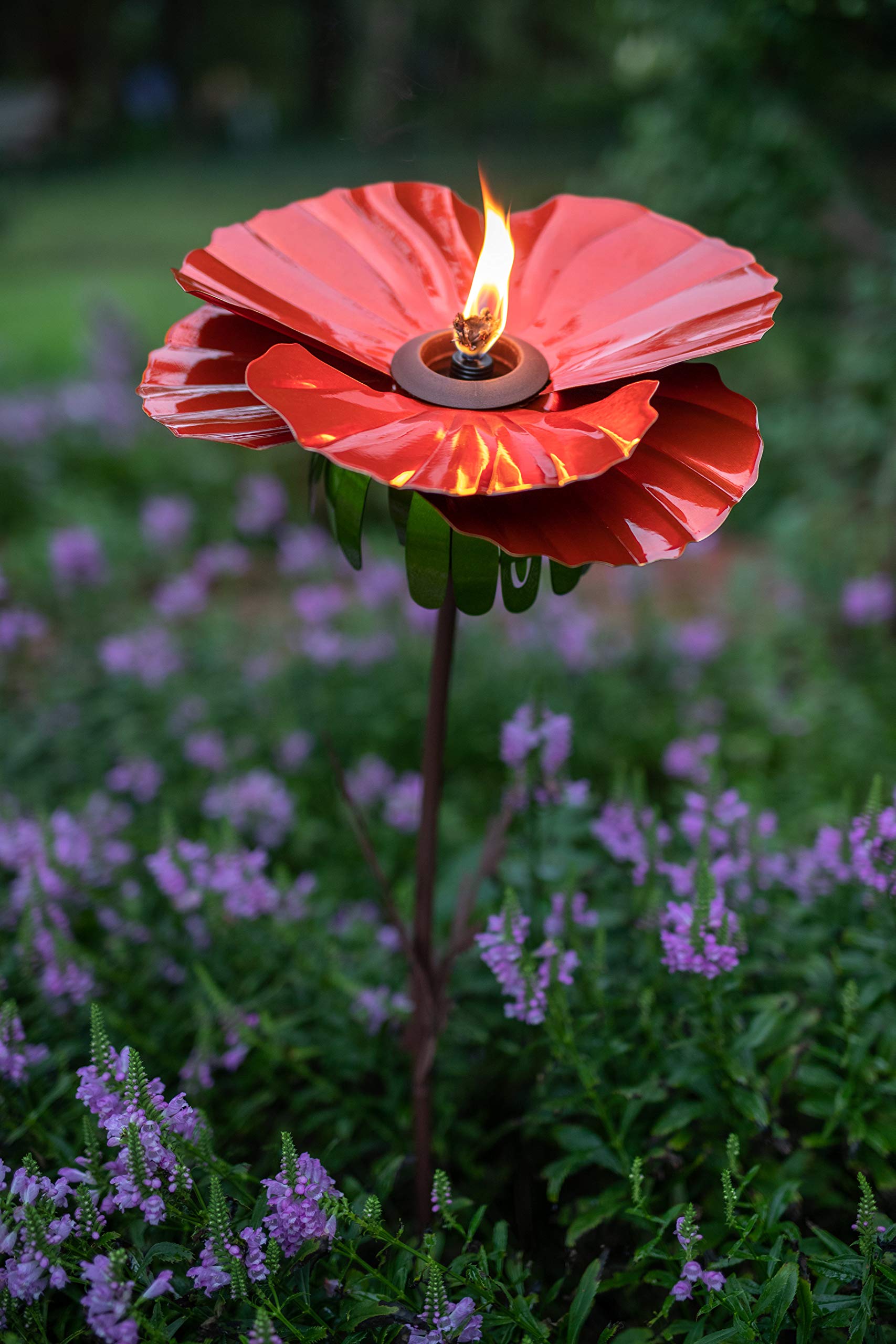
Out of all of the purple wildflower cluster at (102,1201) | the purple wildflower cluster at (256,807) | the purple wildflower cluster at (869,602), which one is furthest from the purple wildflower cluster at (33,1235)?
the purple wildflower cluster at (869,602)

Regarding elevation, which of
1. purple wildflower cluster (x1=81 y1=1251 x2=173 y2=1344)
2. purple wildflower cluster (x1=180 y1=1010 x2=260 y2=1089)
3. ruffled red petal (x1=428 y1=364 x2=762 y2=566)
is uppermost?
ruffled red petal (x1=428 y1=364 x2=762 y2=566)

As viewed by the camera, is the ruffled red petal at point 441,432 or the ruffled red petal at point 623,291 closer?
the ruffled red petal at point 441,432

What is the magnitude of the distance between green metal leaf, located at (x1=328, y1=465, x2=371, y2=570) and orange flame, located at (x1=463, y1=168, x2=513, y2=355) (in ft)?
0.56

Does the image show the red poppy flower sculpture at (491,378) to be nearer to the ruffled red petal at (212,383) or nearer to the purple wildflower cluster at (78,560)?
the ruffled red petal at (212,383)

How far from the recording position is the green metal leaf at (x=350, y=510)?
2.89ft

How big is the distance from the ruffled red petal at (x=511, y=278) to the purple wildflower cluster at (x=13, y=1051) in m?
0.83

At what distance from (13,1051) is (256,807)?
799 mm

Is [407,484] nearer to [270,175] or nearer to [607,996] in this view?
[607,996]

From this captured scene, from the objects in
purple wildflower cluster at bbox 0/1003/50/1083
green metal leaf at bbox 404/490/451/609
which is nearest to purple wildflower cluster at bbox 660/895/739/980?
green metal leaf at bbox 404/490/451/609

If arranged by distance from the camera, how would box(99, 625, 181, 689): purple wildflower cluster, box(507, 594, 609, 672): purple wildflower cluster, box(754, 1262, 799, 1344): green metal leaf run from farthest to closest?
box(507, 594, 609, 672): purple wildflower cluster
box(99, 625, 181, 689): purple wildflower cluster
box(754, 1262, 799, 1344): green metal leaf

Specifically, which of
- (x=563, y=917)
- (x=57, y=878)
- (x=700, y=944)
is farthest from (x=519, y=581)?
(x=57, y=878)

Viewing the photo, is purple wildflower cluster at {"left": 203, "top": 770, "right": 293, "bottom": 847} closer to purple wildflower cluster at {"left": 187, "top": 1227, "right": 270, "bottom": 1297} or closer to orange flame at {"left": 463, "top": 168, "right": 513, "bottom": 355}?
purple wildflower cluster at {"left": 187, "top": 1227, "right": 270, "bottom": 1297}

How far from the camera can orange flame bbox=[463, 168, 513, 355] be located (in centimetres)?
88

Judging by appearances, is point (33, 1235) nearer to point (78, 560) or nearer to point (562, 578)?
point (562, 578)
